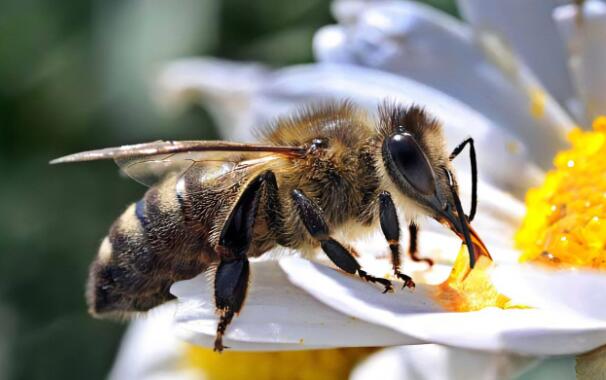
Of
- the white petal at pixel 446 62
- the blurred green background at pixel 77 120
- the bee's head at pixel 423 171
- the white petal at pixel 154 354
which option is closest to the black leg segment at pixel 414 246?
the bee's head at pixel 423 171

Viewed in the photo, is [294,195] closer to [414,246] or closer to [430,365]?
[414,246]

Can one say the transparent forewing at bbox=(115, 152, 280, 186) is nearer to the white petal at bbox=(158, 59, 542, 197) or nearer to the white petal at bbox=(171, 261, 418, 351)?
the white petal at bbox=(171, 261, 418, 351)

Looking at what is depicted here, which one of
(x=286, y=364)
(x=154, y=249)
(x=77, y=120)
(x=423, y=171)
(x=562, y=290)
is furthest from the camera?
(x=77, y=120)

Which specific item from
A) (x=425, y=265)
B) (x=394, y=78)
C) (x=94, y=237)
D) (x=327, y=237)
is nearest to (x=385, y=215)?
(x=327, y=237)

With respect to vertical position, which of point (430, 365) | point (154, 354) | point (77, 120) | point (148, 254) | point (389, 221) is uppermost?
point (389, 221)

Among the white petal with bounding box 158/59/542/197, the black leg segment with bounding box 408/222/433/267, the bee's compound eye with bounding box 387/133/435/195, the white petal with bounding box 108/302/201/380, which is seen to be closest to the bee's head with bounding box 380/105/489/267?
the bee's compound eye with bounding box 387/133/435/195

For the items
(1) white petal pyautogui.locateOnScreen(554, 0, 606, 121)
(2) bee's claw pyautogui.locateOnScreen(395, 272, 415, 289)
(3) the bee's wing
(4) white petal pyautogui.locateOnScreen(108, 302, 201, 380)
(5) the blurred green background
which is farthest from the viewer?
(5) the blurred green background

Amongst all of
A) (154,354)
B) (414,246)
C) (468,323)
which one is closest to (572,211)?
(414,246)
